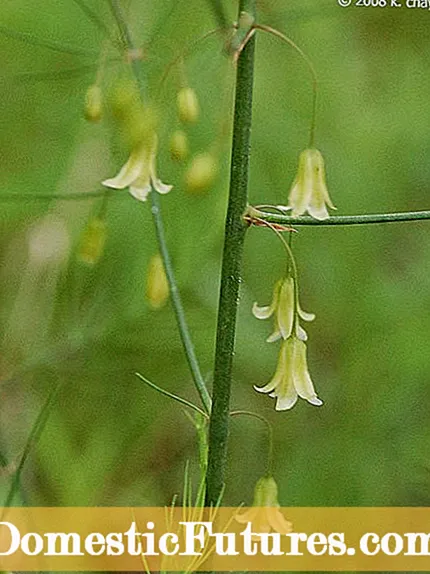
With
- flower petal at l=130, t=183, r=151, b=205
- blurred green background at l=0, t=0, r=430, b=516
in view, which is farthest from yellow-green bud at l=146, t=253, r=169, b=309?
blurred green background at l=0, t=0, r=430, b=516

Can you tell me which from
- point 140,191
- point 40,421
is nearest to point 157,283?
point 140,191

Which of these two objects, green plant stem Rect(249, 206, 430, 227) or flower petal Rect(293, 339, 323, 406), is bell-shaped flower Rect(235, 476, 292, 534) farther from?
green plant stem Rect(249, 206, 430, 227)

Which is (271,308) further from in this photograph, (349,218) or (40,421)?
(40,421)

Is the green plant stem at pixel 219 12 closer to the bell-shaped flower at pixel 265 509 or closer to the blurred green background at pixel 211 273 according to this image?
the blurred green background at pixel 211 273

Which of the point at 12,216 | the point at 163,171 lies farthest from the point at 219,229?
the point at 12,216

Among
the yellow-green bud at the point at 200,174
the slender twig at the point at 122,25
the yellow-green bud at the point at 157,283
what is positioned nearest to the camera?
the yellow-green bud at the point at 200,174

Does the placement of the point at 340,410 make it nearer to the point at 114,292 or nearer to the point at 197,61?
the point at 114,292

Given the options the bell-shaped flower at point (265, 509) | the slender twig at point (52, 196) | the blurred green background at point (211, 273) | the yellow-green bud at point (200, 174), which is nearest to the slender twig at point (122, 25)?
the blurred green background at point (211, 273)

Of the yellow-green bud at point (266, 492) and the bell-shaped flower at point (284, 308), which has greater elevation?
the bell-shaped flower at point (284, 308)
